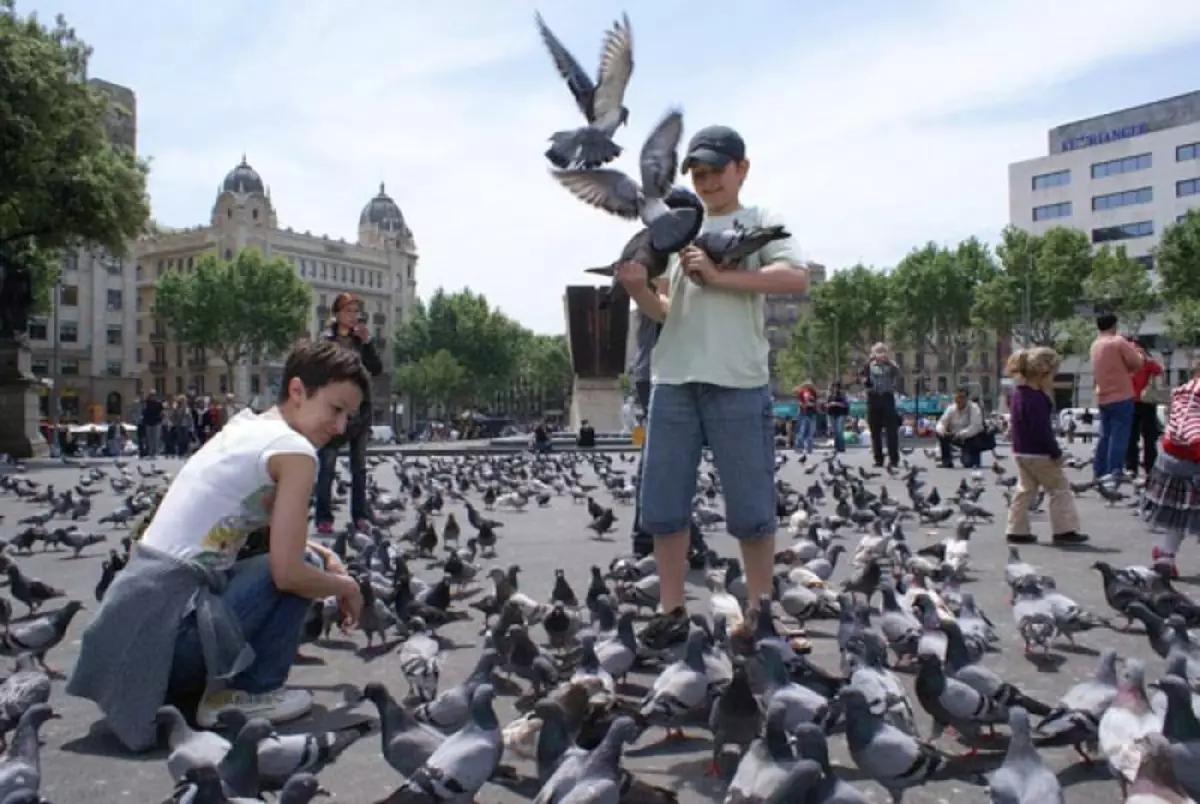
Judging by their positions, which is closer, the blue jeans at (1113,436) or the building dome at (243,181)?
the blue jeans at (1113,436)

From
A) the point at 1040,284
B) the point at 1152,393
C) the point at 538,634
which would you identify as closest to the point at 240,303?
the point at 1040,284

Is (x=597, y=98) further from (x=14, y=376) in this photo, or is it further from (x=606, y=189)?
(x=14, y=376)

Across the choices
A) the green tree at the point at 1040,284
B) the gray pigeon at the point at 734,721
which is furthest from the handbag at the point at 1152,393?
the green tree at the point at 1040,284

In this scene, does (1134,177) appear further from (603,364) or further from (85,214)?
(85,214)

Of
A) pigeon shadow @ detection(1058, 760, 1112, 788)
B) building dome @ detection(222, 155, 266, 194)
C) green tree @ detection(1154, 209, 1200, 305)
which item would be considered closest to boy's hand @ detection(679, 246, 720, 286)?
pigeon shadow @ detection(1058, 760, 1112, 788)

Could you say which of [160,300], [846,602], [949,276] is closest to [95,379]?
[160,300]

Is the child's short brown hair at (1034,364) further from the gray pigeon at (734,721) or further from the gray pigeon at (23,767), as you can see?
the gray pigeon at (23,767)

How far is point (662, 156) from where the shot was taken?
16.9 ft

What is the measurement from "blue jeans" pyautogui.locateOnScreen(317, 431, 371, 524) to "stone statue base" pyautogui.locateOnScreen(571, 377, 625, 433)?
1025 inches

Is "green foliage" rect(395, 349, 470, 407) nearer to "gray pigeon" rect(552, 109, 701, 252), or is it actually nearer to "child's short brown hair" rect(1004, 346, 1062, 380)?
"child's short brown hair" rect(1004, 346, 1062, 380)

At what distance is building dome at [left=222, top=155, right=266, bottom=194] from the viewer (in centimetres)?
11806

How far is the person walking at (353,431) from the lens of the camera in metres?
9.34

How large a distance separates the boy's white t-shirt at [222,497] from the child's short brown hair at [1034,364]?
298 inches

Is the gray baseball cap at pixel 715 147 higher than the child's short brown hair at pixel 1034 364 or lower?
higher
